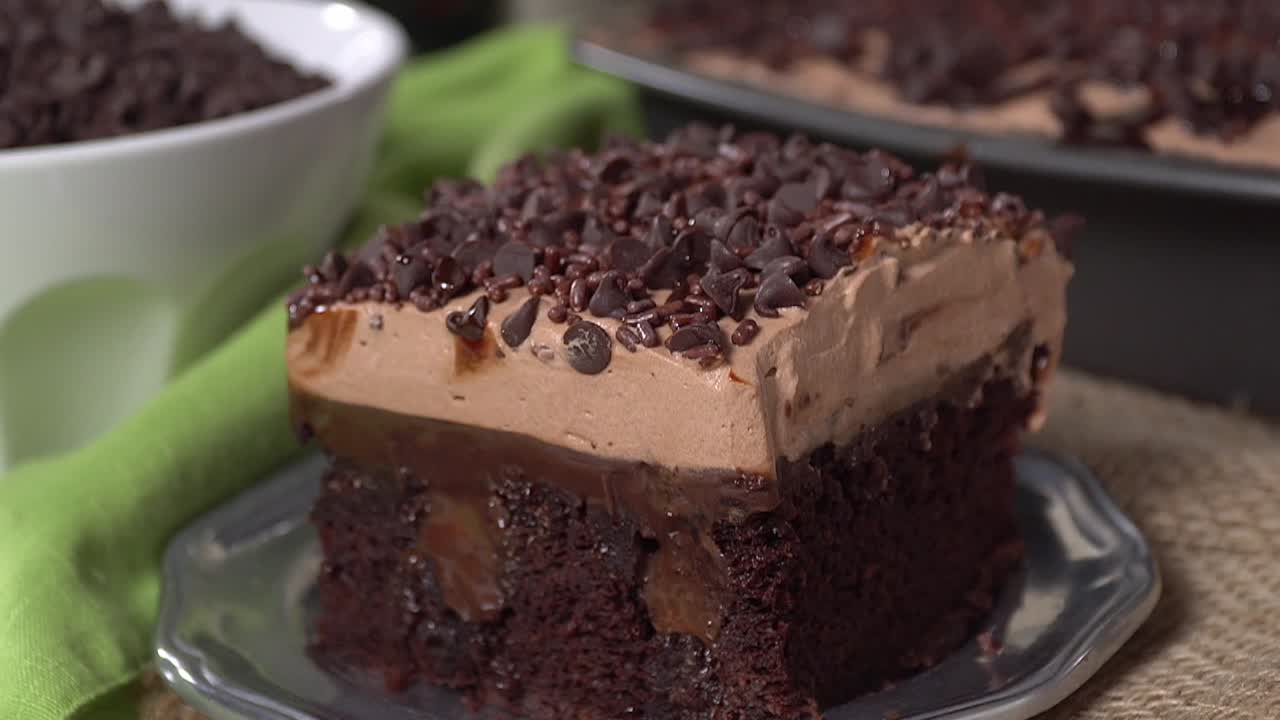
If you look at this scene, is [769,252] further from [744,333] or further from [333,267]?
[333,267]

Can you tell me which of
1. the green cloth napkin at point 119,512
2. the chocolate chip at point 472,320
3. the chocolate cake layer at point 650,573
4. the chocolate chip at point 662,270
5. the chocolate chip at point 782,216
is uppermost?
the chocolate chip at point 782,216

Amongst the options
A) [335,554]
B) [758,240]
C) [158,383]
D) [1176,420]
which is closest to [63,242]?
[158,383]

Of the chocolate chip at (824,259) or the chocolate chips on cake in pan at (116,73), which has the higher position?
the chocolate chip at (824,259)

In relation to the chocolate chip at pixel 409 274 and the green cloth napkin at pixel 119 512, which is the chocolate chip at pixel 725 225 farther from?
the green cloth napkin at pixel 119 512

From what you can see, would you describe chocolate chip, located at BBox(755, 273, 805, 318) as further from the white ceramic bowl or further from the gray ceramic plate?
the white ceramic bowl

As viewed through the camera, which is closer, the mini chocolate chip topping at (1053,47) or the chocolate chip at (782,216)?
the chocolate chip at (782,216)

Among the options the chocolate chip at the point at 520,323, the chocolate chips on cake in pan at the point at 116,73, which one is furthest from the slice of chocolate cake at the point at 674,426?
the chocolate chips on cake in pan at the point at 116,73
